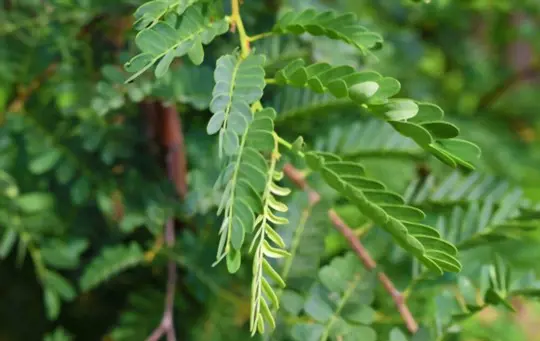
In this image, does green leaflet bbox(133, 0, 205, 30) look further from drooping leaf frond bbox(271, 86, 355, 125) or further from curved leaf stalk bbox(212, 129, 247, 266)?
drooping leaf frond bbox(271, 86, 355, 125)

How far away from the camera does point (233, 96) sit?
1.08 feet

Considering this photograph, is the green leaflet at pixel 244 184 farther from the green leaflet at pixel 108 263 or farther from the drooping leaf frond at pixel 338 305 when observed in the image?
the green leaflet at pixel 108 263

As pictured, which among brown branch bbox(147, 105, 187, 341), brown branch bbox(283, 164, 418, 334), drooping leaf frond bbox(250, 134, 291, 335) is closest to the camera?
drooping leaf frond bbox(250, 134, 291, 335)

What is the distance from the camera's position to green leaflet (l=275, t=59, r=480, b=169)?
1.05 feet

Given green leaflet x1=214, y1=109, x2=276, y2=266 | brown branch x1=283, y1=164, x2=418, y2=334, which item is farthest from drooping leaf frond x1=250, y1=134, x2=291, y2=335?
brown branch x1=283, y1=164, x2=418, y2=334

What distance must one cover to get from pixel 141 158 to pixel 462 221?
0.28 m

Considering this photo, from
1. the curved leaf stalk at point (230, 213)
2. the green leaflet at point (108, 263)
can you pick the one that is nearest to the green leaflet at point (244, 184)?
the curved leaf stalk at point (230, 213)

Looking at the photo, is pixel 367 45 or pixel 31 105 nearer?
pixel 367 45

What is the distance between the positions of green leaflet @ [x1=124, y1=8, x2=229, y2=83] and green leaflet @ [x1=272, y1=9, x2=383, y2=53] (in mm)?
43

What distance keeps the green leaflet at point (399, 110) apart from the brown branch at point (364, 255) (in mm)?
133

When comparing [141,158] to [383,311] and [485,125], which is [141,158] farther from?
[485,125]

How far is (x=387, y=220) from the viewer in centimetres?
34

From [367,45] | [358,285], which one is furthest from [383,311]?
[367,45]

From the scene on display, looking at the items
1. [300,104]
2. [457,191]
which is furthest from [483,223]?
[300,104]
